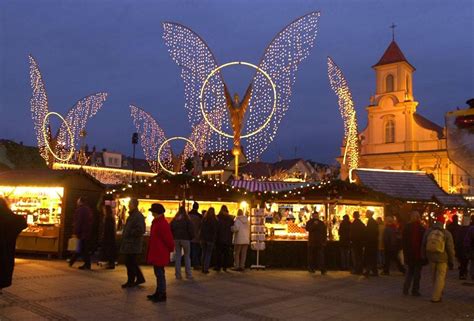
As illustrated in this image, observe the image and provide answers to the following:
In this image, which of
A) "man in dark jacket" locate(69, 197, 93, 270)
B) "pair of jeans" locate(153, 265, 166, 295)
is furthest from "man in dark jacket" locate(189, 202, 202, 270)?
"pair of jeans" locate(153, 265, 166, 295)

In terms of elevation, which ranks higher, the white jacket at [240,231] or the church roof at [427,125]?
the church roof at [427,125]

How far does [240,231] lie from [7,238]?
294 inches

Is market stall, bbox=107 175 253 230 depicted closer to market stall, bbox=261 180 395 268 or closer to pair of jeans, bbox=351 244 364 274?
market stall, bbox=261 180 395 268

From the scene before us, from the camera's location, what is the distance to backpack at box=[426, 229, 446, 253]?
9.88 metres

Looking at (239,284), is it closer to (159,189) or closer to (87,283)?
(87,283)

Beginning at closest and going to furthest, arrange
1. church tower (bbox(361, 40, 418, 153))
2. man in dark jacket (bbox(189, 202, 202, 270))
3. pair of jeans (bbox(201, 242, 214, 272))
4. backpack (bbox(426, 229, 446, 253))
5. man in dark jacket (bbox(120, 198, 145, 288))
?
backpack (bbox(426, 229, 446, 253))
man in dark jacket (bbox(120, 198, 145, 288))
pair of jeans (bbox(201, 242, 214, 272))
man in dark jacket (bbox(189, 202, 202, 270))
church tower (bbox(361, 40, 418, 153))

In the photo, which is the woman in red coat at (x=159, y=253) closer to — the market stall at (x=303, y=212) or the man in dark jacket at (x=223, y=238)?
the man in dark jacket at (x=223, y=238)

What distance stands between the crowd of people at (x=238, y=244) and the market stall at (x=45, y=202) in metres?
2.21

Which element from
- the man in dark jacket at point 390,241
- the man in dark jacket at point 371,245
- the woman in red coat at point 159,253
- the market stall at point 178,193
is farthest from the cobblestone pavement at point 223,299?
the market stall at point 178,193

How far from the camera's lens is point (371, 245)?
13.9 meters

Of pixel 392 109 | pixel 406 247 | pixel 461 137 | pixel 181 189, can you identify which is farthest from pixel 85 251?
pixel 392 109

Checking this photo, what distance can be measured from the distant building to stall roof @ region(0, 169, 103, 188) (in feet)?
117

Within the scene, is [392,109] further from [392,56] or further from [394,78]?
[392,56]

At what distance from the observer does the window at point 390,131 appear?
49.1m
